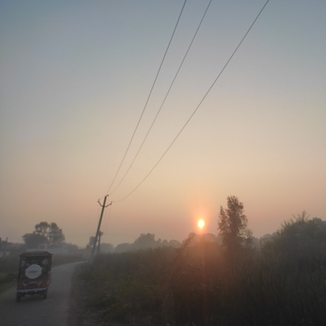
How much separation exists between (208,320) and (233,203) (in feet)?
82.0

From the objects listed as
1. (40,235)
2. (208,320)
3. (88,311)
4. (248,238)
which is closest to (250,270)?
(208,320)

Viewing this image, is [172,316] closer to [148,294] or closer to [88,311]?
[148,294]

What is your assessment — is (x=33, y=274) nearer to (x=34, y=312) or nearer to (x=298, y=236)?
(x=34, y=312)

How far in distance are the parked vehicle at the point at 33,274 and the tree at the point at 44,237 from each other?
131372 mm

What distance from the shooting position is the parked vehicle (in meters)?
15.6

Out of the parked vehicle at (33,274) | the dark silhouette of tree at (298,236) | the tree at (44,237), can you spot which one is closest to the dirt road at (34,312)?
the parked vehicle at (33,274)

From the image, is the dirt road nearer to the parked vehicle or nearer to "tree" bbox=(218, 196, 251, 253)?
the parked vehicle

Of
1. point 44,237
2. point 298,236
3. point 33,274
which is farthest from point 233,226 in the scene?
point 44,237

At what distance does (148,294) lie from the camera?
1220 cm

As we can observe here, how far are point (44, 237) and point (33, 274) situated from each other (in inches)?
5675

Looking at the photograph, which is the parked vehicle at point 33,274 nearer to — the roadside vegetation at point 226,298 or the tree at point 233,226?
the roadside vegetation at point 226,298

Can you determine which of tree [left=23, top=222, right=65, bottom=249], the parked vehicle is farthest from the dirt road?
tree [left=23, top=222, right=65, bottom=249]

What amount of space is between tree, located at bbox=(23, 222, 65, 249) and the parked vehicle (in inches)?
5172

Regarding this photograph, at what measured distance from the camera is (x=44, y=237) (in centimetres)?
14462
